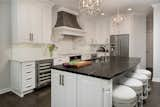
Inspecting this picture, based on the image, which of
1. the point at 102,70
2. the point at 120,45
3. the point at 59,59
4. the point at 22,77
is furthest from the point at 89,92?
the point at 120,45

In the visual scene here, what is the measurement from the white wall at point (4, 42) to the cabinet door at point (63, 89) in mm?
2087

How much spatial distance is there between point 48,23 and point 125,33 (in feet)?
11.9

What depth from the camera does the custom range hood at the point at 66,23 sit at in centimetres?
454

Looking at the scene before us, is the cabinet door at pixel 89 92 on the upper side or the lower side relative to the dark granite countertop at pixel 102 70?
lower

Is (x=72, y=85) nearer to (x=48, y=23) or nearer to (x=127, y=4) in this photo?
(x=48, y=23)

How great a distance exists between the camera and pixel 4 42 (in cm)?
336

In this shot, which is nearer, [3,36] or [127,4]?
[3,36]

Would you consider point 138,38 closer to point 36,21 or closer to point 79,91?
point 36,21

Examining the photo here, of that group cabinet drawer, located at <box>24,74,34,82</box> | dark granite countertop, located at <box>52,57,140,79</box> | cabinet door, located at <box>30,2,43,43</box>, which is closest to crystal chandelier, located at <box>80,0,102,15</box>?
dark granite countertop, located at <box>52,57,140,79</box>

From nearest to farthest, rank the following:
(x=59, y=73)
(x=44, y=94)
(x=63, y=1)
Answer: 1. (x=59, y=73)
2. (x=44, y=94)
3. (x=63, y=1)

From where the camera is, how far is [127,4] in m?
4.40

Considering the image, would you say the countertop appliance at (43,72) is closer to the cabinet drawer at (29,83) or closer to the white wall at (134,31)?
the cabinet drawer at (29,83)

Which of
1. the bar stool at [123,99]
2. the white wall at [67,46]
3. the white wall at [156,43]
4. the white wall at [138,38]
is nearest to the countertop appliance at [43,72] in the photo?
the white wall at [67,46]

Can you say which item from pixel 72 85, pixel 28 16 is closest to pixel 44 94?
pixel 72 85
